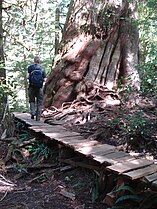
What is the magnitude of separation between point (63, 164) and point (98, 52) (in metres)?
4.56

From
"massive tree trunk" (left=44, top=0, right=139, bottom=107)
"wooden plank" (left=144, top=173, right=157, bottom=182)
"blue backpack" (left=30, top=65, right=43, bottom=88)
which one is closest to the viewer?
"wooden plank" (left=144, top=173, right=157, bottom=182)

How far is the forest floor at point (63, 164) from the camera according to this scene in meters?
4.43

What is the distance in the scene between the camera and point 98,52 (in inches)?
353

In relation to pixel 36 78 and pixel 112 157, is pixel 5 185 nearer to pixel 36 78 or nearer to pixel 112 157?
pixel 112 157

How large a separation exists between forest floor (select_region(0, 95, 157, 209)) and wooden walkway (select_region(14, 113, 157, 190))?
0.33 m

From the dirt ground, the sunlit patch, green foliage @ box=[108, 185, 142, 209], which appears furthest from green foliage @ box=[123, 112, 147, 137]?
the sunlit patch

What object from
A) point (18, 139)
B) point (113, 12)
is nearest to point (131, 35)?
point (113, 12)

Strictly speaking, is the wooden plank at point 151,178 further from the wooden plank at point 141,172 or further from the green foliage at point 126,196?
the green foliage at point 126,196

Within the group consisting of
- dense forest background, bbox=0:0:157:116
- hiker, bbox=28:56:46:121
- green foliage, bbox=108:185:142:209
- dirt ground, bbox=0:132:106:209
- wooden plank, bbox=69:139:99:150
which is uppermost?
dense forest background, bbox=0:0:157:116

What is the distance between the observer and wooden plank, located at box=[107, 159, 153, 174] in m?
3.94

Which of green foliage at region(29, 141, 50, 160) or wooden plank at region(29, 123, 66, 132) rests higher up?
wooden plank at region(29, 123, 66, 132)

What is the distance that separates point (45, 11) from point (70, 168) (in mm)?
11941

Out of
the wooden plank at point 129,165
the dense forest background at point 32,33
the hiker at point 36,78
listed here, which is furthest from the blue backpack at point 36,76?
the wooden plank at point 129,165

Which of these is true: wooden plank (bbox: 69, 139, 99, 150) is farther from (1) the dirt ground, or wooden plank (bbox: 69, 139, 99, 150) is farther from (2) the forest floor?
(1) the dirt ground
